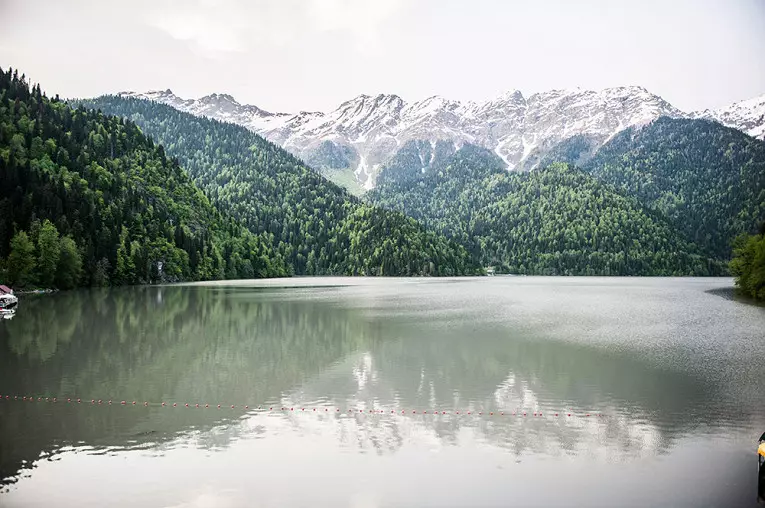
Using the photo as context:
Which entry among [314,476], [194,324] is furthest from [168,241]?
[314,476]

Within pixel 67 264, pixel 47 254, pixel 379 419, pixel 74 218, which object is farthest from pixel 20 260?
pixel 379 419

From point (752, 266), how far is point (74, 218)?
131292 mm

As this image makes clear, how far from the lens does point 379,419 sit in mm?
26859

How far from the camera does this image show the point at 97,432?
23.9 metres

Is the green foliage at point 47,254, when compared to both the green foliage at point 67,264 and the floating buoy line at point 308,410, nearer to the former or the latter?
the green foliage at point 67,264

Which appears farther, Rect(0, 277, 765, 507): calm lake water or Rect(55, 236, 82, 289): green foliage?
Rect(55, 236, 82, 289): green foliage

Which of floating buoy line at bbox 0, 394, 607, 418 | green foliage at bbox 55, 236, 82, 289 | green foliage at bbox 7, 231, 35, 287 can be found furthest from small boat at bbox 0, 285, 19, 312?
floating buoy line at bbox 0, 394, 607, 418

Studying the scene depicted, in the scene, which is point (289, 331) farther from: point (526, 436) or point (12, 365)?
point (526, 436)

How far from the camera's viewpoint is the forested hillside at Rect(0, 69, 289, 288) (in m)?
115

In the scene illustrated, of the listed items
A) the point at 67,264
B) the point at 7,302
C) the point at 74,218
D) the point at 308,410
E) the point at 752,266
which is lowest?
the point at 308,410

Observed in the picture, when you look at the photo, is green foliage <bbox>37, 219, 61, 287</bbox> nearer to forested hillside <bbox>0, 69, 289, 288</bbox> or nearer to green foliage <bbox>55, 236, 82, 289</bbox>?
forested hillside <bbox>0, 69, 289, 288</bbox>

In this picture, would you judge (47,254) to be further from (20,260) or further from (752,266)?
(752,266)

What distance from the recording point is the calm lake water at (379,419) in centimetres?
1850

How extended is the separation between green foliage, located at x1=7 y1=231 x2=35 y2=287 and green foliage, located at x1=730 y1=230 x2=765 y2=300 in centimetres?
12012
